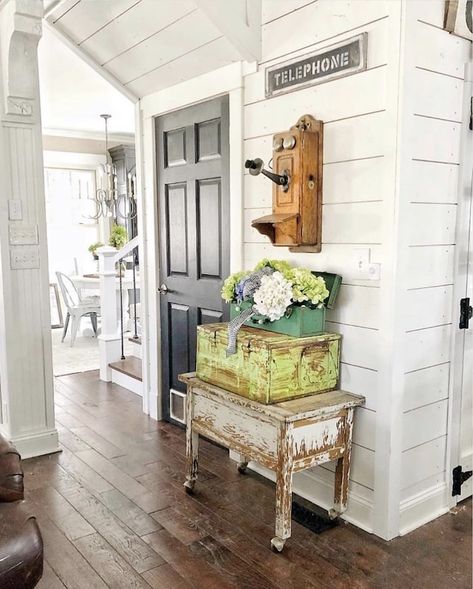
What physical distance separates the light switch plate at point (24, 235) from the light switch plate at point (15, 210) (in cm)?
5

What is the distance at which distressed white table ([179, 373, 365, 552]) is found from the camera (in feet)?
7.22

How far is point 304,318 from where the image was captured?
239 cm

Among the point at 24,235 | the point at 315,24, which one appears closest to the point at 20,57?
the point at 24,235

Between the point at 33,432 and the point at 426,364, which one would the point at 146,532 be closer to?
the point at 33,432

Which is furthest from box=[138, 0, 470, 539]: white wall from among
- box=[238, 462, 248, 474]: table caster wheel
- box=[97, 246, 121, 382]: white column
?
box=[97, 246, 121, 382]: white column

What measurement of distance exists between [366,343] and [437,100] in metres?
1.05

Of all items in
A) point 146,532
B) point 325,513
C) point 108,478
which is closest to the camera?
point 146,532

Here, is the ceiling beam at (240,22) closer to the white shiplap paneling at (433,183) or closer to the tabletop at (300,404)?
the white shiplap paneling at (433,183)

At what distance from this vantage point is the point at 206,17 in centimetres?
271

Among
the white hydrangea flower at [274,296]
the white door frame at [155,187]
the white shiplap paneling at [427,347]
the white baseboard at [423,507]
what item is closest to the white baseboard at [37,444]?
the white door frame at [155,187]

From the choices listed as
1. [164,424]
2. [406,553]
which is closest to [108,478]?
[164,424]

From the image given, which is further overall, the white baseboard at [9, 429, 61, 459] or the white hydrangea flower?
the white baseboard at [9, 429, 61, 459]

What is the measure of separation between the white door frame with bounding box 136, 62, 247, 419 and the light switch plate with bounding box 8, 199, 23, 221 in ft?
2.94

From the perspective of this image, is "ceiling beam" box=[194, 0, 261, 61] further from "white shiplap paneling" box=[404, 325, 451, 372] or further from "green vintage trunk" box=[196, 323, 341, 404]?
"white shiplap paneling" box=[404, 325, 451, 372]
